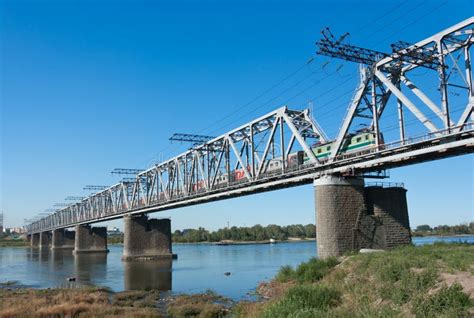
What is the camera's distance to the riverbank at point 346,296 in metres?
15.8

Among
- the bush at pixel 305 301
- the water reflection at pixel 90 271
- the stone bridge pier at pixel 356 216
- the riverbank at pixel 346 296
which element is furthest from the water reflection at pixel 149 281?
the bush at pixel 305 301

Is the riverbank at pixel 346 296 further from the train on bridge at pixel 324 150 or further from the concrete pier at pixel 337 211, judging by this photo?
the train on bridge at pixel 324 150

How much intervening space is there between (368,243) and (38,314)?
83.6ft

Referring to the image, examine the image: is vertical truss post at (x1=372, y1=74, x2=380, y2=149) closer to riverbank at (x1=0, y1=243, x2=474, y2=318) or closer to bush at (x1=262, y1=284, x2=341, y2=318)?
riverbank at (x1=0, y1=243, x2=474, y2=318)

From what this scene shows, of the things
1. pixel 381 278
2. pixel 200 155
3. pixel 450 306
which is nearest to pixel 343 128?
pixel 381 278

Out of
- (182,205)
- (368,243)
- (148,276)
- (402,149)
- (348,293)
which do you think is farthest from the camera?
(182,205)

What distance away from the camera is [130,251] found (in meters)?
86.7

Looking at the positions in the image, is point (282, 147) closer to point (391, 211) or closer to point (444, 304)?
point (391, 211)

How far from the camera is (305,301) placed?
60.3 feet

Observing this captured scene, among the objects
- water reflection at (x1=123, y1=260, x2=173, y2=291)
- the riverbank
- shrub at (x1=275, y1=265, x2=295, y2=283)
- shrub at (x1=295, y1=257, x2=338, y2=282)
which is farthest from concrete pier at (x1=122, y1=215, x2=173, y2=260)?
shrub at (x1=295, y1=257, x2=338, y2=282)

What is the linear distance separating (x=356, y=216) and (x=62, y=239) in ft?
510

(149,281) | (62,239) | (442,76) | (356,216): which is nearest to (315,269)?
(356,216)

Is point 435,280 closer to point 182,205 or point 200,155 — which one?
point 200,155

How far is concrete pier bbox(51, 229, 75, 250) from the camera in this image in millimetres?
168625
